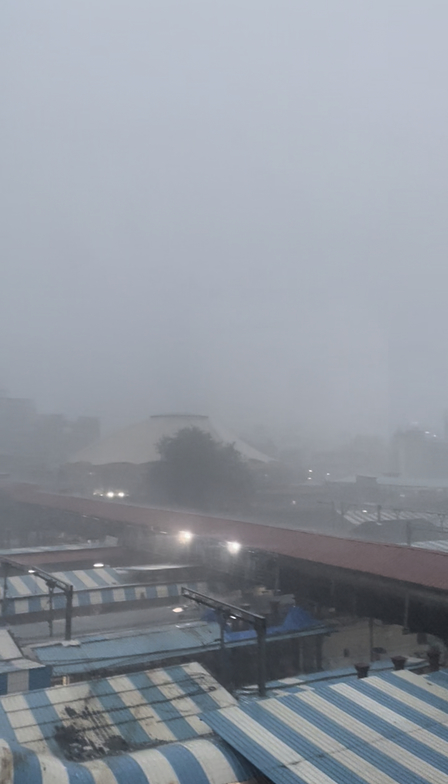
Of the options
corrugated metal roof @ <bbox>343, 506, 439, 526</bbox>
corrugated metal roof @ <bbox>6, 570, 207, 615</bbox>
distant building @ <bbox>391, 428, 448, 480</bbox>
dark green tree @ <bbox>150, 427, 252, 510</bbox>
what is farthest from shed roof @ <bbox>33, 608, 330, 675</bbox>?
distant building @ <bbox>391, 428, 448, 480</bbox>

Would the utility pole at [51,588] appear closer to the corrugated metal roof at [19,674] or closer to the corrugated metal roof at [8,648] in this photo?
the corrugated metal roof at [8,648]

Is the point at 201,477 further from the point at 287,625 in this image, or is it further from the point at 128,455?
the point at 287,625

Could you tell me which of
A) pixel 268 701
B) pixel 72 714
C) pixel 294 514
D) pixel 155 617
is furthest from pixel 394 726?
pixel 294 514

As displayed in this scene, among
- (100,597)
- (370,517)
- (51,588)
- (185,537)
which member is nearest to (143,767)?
(51,588)

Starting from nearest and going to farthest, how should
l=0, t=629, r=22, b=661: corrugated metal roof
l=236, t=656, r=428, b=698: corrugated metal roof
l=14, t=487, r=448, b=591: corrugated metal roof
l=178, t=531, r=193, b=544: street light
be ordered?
l=236, t=656, r=428, b=698: corrugated metal roof
l=0, t=629, r=22, b=661: corrugated metal roof
l=14, t=487, r=448, b=591: corrugated metal roof
l=178, t=531, r=193, b=544: street light

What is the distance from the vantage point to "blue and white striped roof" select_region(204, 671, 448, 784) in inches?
151

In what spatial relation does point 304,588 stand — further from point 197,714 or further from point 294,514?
point 294,514

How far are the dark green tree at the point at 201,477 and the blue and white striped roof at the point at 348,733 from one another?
18.9 meters

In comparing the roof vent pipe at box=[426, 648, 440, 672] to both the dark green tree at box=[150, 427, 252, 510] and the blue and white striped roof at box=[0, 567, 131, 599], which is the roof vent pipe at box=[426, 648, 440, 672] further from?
the dark green tree at box=[150, 427, 252, 510]

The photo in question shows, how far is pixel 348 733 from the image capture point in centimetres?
429

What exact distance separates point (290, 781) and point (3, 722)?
91.6 inches

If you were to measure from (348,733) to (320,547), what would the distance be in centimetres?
525

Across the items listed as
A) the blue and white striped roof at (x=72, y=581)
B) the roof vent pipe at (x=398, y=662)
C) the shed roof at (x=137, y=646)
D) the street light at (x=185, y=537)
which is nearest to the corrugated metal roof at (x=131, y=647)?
the shed roof at (x=137, y=646)

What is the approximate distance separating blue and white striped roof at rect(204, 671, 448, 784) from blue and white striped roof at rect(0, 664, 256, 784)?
235 mm
